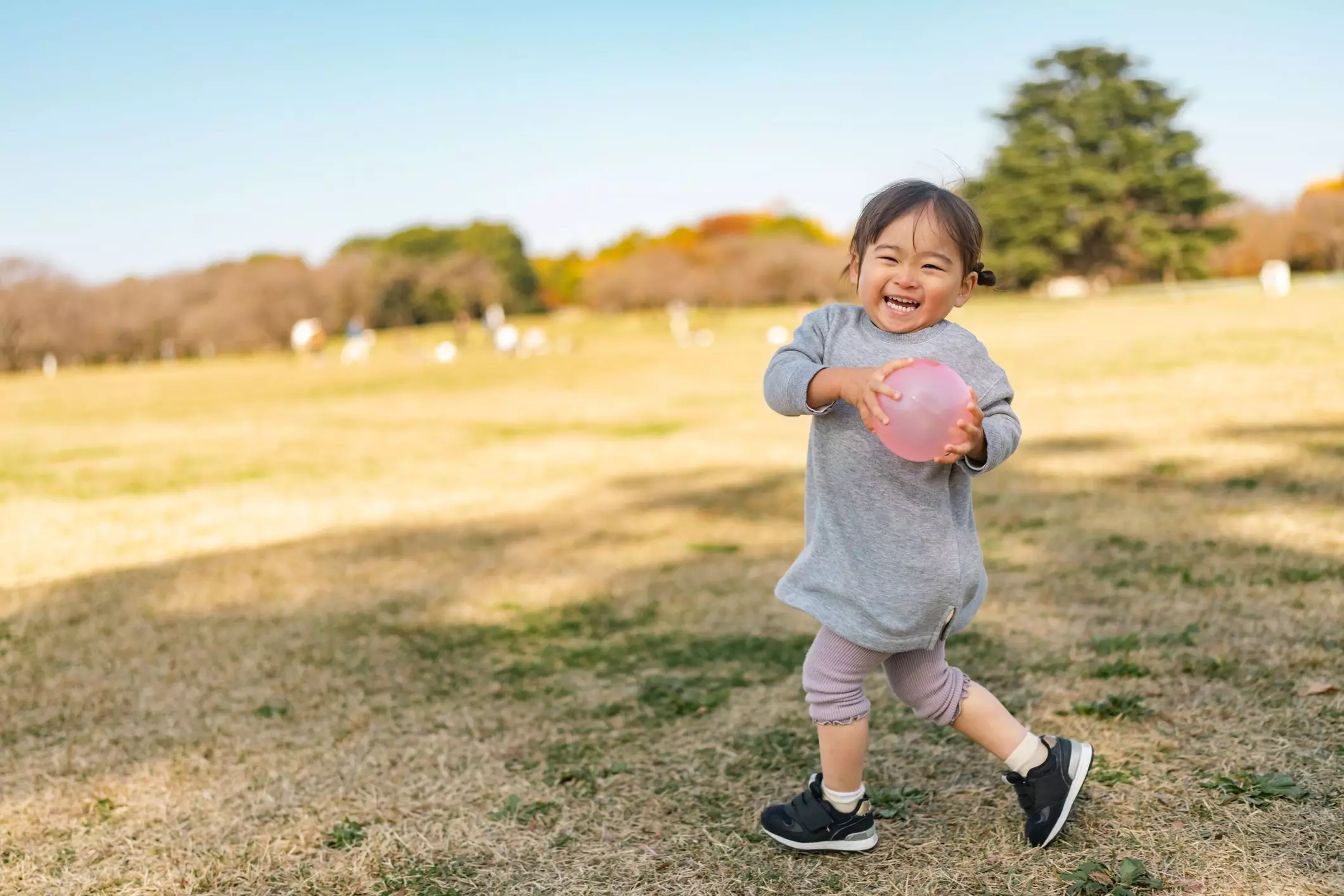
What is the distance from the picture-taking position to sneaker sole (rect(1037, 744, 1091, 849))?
262 centimetres

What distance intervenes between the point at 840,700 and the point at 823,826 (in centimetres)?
35

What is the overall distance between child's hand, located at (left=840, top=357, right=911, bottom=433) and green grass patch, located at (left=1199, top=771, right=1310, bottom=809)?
142 centimetres

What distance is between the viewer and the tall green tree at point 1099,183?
43.1 metres

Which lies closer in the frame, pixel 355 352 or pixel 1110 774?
pixel 1110 774

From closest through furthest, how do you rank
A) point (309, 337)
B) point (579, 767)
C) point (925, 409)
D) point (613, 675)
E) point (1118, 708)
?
point (925, 409)
point (579, 767)
point (1118, 708)
point (613, 675)
point (309, 337)

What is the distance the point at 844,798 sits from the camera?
2643mm

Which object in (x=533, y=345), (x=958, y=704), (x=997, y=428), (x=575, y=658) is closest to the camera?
(x=997, y=428)

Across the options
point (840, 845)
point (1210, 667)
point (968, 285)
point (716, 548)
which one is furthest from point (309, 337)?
point (968, 285)

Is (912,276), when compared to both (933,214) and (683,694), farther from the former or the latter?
(683,694)

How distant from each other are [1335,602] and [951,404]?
9.86 feet

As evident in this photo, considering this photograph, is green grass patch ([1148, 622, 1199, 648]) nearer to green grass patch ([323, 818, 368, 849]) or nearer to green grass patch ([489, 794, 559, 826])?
green grass patch ([489, 794, 559, 826])

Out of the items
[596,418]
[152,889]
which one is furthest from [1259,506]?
[596,418]

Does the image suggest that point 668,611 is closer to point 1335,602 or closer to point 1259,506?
point 1335,602

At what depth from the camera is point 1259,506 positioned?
6207mm
